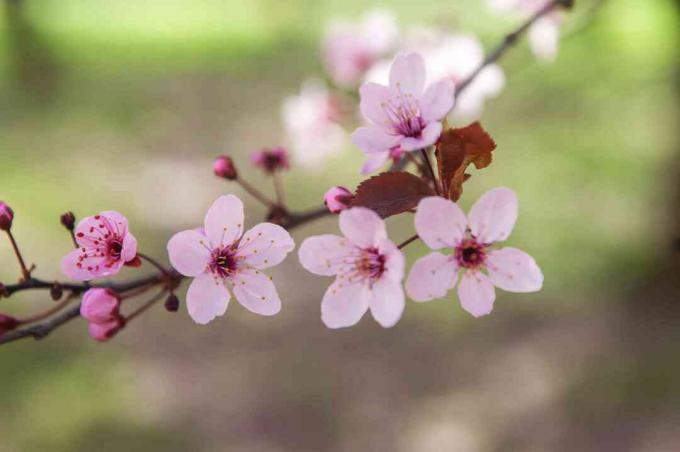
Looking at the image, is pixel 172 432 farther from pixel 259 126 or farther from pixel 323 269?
pixel 259 126

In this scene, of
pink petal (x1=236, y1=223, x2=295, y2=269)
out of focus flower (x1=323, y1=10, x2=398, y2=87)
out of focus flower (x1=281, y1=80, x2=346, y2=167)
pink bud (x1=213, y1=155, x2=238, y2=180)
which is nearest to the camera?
pink petal (x1=236, y1=223, x2=295, y2=269)

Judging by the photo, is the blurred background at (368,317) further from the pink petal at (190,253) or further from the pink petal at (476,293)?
the pink petal at (190,253)

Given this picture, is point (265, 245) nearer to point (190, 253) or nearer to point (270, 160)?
point (190, 253)

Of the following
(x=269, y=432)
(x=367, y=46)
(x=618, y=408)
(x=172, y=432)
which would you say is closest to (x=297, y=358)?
(x=269, y=432)

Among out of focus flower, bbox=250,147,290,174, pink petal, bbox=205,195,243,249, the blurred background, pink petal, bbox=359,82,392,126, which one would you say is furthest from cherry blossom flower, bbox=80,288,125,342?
the blurred background

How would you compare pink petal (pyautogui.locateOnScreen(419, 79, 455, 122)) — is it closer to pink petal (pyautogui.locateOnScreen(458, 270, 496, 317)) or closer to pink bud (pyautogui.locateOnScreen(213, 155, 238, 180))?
pink petal (pyautogui.locateOnScreen(458, 270, 496, 317))

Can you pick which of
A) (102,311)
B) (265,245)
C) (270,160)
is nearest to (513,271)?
(265,245)
